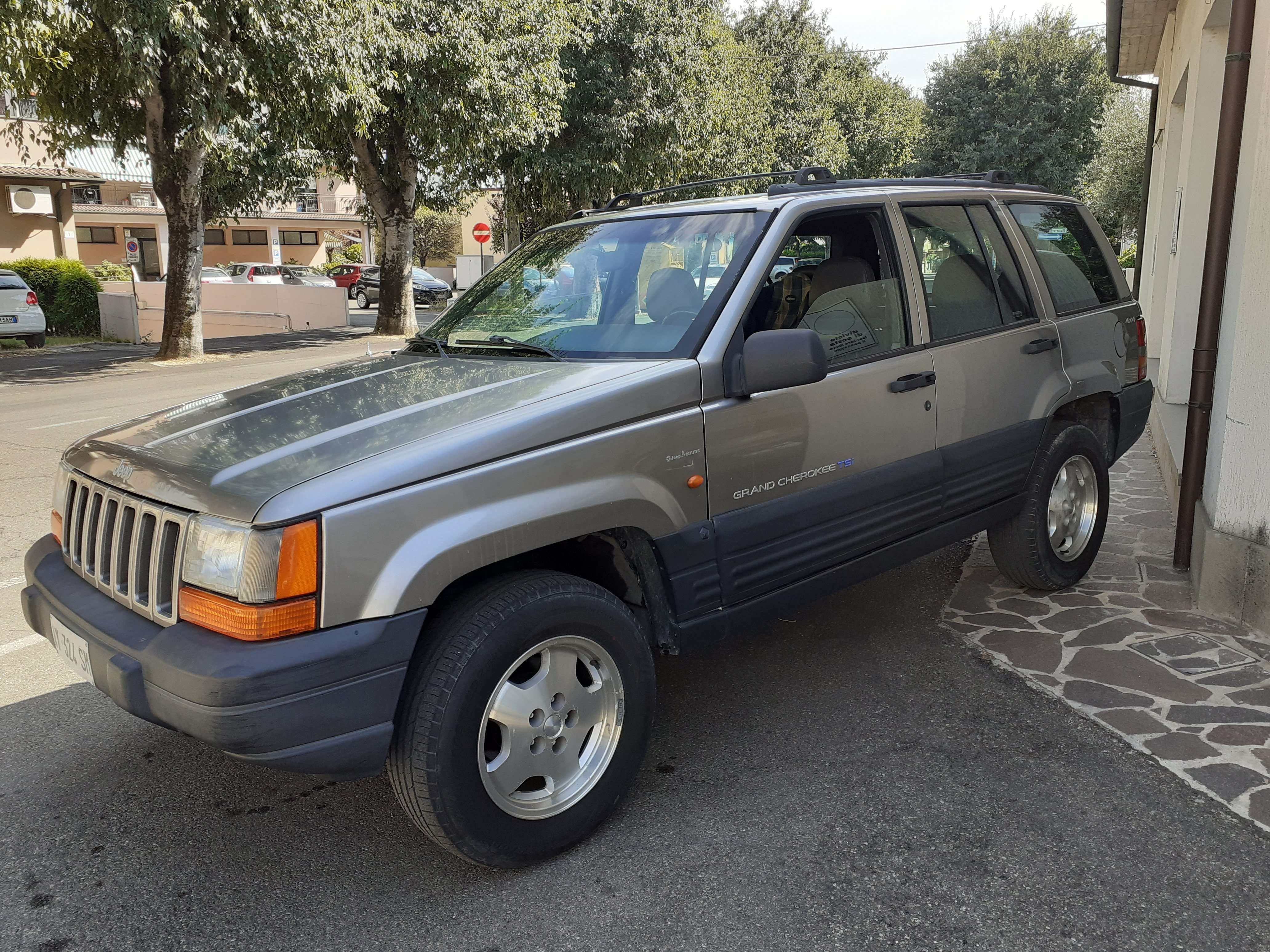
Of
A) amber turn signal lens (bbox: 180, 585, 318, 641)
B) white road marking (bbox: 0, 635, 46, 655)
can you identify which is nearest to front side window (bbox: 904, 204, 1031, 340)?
amber turn signal lens (bbox: 180, 585, 318, 641)

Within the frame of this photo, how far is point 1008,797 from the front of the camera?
3.25 metres

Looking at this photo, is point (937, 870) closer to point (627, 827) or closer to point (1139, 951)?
point (1139, 951)

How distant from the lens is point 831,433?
3.67 m

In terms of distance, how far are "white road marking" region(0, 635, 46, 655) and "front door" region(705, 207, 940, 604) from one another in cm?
322

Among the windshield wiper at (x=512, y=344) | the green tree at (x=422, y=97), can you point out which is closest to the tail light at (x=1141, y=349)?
the windshield wiper at (x=512, y=344)

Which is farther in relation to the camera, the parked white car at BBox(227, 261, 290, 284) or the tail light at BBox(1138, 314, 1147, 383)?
the parked white car at BBox(227, 261, 290, 284)

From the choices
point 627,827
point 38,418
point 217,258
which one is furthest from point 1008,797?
point 217,258

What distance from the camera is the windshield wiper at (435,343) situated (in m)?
3.91

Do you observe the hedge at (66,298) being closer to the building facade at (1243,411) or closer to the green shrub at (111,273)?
the green shrub at (111,273)

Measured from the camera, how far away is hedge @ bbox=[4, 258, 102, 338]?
82.0 feet

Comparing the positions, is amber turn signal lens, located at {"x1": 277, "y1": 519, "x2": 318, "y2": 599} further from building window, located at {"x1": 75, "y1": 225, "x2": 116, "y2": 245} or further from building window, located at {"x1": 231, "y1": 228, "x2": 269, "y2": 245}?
building window, located at {"x1": 231, "y1": 228, "x2": 269, "y2": 245}

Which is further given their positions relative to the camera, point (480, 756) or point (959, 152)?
point (959, 152)

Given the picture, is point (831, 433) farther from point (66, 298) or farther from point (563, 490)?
point (66, 298)

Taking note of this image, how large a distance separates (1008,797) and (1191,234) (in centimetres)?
769
